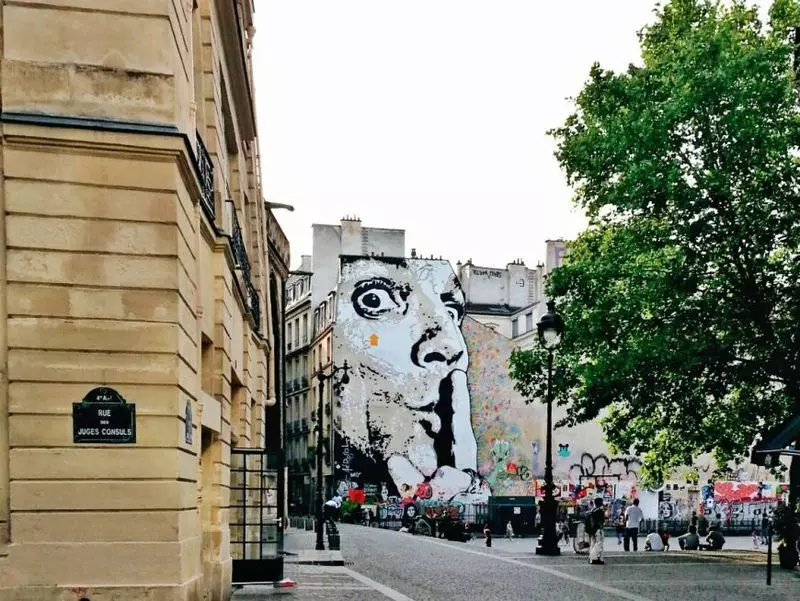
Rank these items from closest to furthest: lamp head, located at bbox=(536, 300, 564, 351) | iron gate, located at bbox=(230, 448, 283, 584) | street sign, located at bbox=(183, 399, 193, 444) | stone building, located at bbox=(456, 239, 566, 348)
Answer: street sign, located at bbox=(183, 399, 193, 444)
iron gate, located at bbox=(230, 448, 283, 584)
lamp head, located at bbox=(536, 300, 564, 351)
stone building, located at bbox=(456, 239, 566, 348)

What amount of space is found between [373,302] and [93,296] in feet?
192

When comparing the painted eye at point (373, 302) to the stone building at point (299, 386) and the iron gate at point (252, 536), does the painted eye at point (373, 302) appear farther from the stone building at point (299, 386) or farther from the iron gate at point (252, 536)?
the iron gate at point (252, 536)

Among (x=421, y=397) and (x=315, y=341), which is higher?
(x=315, y=341)

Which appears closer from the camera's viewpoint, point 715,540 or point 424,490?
point 715,540

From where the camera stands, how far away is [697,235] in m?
23.6


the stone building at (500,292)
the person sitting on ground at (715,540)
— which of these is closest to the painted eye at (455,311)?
the stone building at (500,292)

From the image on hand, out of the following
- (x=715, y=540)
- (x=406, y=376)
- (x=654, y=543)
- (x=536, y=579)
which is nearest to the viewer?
(x=536, y=579)

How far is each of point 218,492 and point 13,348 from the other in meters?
5.21

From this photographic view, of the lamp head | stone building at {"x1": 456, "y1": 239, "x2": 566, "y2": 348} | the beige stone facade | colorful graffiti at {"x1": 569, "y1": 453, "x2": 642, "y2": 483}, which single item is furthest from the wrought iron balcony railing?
stone building at {"x1": 456, "y1": 239, "x2": 566, "y2": 348}

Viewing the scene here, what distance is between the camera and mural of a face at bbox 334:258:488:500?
67562 mm

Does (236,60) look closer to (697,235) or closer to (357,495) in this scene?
(697,235)

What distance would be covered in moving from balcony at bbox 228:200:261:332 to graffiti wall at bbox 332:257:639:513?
44.9m

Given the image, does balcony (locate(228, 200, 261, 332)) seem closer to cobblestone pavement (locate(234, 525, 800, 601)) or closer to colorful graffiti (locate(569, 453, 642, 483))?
cobblestone pavement (locate(234, 525, 800, 601))

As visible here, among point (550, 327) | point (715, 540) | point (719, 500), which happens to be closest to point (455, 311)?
point (719, 500)
